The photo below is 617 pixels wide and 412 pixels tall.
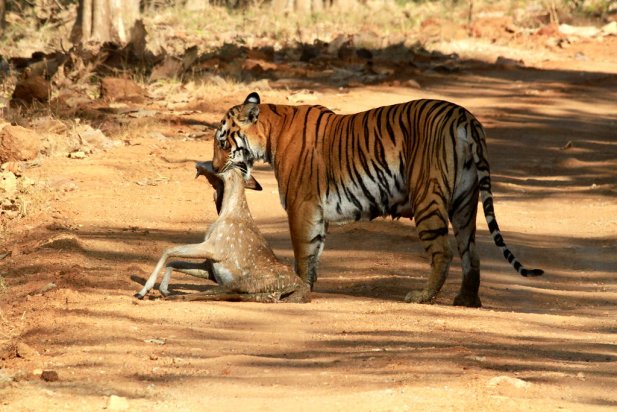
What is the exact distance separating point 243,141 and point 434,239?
201cm

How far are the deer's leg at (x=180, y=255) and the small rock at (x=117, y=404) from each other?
2.92 m

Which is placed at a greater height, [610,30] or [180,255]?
[180,255]

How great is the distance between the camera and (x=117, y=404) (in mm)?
6359

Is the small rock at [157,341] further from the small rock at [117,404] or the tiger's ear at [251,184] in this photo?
the tiger's ear at [251,184]

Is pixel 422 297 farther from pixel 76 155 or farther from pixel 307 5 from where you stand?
pixel 307 5

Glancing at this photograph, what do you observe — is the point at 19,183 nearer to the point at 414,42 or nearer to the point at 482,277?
the point at 482,277

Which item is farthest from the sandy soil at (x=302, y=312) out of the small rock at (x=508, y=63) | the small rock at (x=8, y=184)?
the small rock at (x=508, y=63)

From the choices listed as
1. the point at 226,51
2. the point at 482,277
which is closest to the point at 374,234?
the point at 482,277

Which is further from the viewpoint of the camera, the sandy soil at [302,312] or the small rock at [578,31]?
the small rock at [578,31]

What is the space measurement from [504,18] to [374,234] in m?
21.5

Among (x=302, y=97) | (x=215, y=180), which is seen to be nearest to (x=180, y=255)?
(x=215, y=180)

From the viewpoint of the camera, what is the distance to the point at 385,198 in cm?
1041

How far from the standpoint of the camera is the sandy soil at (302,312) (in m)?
6.74

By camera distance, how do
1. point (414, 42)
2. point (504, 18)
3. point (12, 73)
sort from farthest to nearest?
point (504, 18), point (414, 42), point (12, 73)
